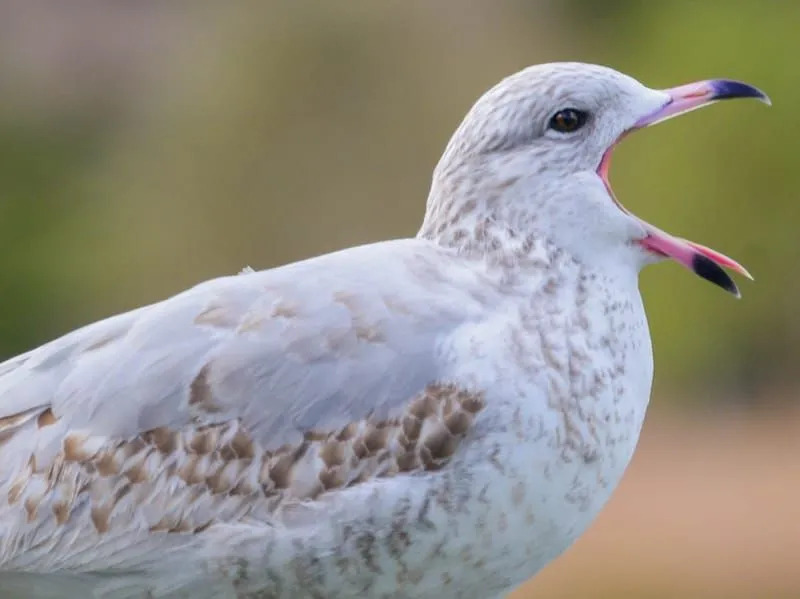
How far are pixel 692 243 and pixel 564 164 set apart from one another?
30 cm

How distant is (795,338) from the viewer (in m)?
11.8

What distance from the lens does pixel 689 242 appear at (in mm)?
3576

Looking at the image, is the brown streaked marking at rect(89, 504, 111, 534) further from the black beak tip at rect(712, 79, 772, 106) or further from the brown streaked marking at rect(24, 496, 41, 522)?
the black beak tip at rect(712, 79, 772, 106)

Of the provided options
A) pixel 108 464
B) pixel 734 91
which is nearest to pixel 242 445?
pixel 108 464

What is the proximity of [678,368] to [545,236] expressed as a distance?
8.11m

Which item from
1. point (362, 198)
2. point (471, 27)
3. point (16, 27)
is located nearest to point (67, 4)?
point (16, 27)

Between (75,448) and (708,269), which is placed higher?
(708,269)

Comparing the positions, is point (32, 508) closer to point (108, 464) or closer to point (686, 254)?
point (108, 464)

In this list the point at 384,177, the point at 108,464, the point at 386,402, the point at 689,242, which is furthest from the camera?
the point at 384,177

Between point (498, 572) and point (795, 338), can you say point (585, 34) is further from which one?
point (498, 572)

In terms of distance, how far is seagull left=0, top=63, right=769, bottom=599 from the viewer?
10.7 feet

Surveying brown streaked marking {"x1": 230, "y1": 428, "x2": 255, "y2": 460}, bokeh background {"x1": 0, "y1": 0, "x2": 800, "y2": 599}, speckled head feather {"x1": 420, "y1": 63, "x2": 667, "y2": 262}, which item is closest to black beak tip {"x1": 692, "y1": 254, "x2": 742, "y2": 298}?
speckled head feather {"x1": 420, "y1": 63, "x2": 667, "y2": 262}

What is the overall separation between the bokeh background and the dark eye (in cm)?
675

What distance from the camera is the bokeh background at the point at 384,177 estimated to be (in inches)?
452
